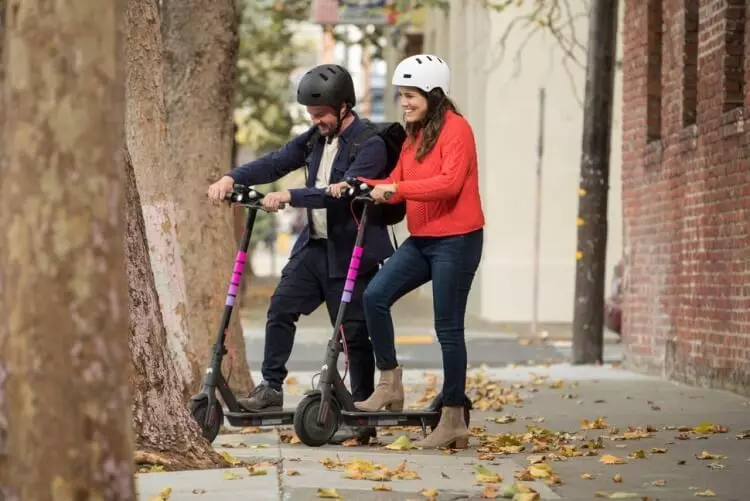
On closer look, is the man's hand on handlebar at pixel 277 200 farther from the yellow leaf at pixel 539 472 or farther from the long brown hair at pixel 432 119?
the yellow leaf at pixel 539 472

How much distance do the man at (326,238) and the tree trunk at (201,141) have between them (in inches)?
108

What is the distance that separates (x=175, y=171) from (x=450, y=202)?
3866 millimetres

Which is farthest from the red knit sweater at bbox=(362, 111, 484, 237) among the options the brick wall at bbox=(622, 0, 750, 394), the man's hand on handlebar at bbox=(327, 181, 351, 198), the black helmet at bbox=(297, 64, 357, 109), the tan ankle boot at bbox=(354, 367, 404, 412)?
the brick wall at bbox=(622, 0, 750, 394)

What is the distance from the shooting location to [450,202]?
989 cm

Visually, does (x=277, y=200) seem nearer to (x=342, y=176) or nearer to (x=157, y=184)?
(x=342, y=176)

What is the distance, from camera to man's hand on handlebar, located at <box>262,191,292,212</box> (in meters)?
9.76

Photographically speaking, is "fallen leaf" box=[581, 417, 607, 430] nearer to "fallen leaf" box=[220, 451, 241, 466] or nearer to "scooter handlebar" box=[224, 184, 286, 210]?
"scooter handlebar" box=[224, 184, 286, 210]

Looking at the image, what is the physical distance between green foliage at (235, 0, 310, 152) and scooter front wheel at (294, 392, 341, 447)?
24.3 m

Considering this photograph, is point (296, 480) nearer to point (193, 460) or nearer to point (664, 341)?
point (193, 460)

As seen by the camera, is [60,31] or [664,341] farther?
[664,341]

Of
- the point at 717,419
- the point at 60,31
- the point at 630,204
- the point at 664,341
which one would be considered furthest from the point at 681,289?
the point at 60,31

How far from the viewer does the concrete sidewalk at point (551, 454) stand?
8.05 metres

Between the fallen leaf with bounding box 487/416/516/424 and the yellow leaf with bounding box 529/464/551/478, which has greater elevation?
Result: the yellow leaf with bounding box 529/464/551/478

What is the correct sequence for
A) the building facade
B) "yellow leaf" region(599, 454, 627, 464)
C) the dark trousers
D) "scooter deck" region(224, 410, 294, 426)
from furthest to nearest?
1. the building facade
2. the dark trousers
3. "scooter deck" region(224, 410, 294, 426)
4. "yellow leaf" region(599, 454, 627, 464)
